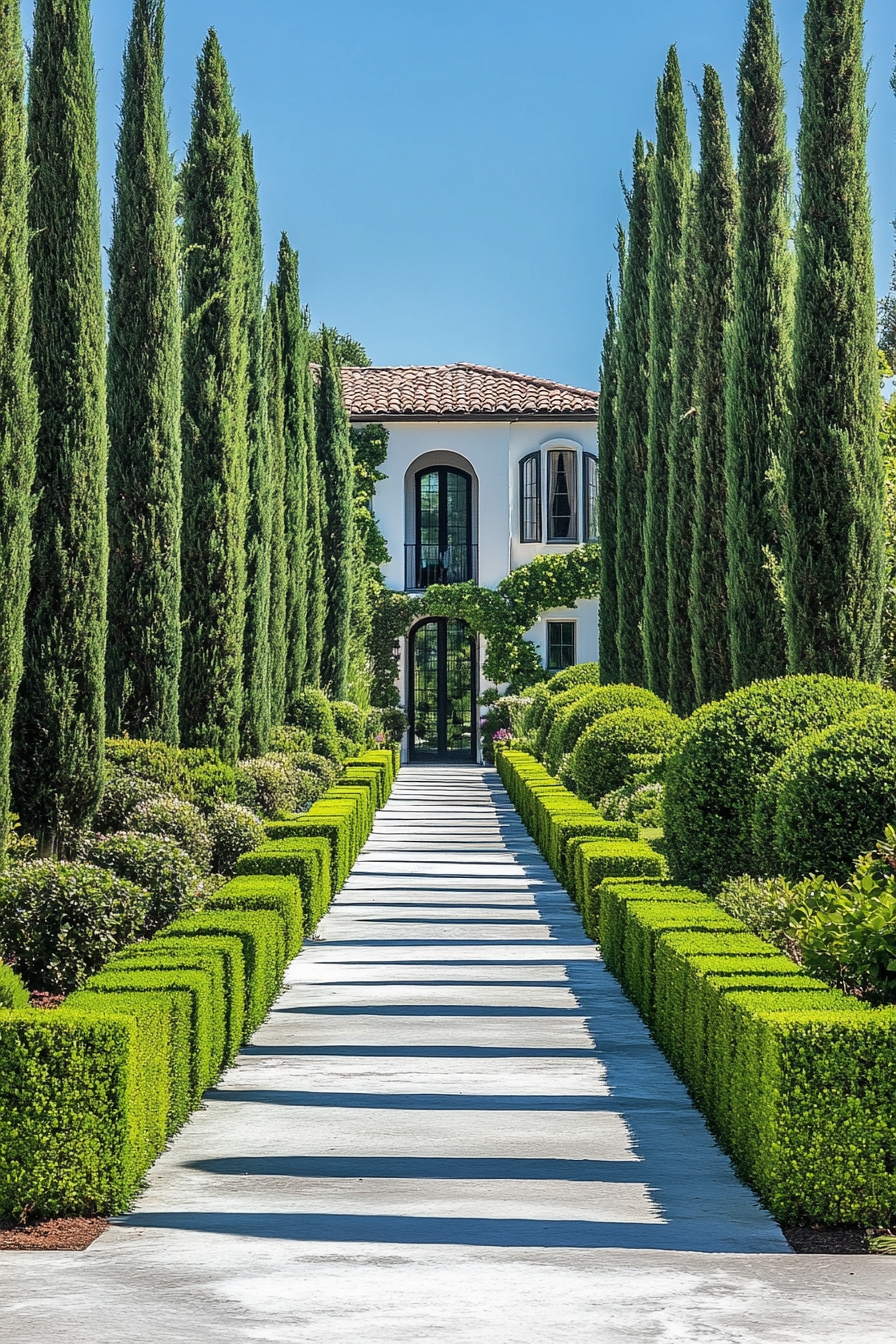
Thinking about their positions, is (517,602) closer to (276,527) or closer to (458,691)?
(458,691)

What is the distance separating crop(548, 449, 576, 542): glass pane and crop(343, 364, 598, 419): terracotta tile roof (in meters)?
1.07

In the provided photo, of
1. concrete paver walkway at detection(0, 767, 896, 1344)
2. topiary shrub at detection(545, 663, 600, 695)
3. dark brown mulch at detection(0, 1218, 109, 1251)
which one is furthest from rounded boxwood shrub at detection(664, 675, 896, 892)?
topiary shrub at detection(545, 663, 600, 695)

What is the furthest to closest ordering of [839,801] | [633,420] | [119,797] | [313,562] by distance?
[313,562] < [633,420] < [119,797] < [839,801]

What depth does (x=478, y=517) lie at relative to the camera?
38.0 metres

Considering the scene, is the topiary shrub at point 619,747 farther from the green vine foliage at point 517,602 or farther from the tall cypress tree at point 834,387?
the green vine foliage at point 517,602

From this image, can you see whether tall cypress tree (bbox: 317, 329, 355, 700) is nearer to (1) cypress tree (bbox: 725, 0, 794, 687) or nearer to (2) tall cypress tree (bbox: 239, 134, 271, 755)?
(2) tall cypress tree (bbox: 239, 134, 271, 755)

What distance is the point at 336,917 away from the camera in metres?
13.3

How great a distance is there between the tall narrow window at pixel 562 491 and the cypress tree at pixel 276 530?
13.3 metres

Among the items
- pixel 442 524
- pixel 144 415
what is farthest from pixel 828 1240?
pixel 442 524

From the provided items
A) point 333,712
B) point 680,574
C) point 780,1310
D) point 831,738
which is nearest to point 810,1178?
point 780,1310

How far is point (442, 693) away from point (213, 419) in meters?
21.1

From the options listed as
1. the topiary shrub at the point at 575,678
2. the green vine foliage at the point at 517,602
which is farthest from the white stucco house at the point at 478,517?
the topiary shrub at the point at 575,678

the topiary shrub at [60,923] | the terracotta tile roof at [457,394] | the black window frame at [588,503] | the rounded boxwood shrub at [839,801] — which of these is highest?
the terracotta tile roof at [457,394]

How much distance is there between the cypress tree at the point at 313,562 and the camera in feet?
93.2
